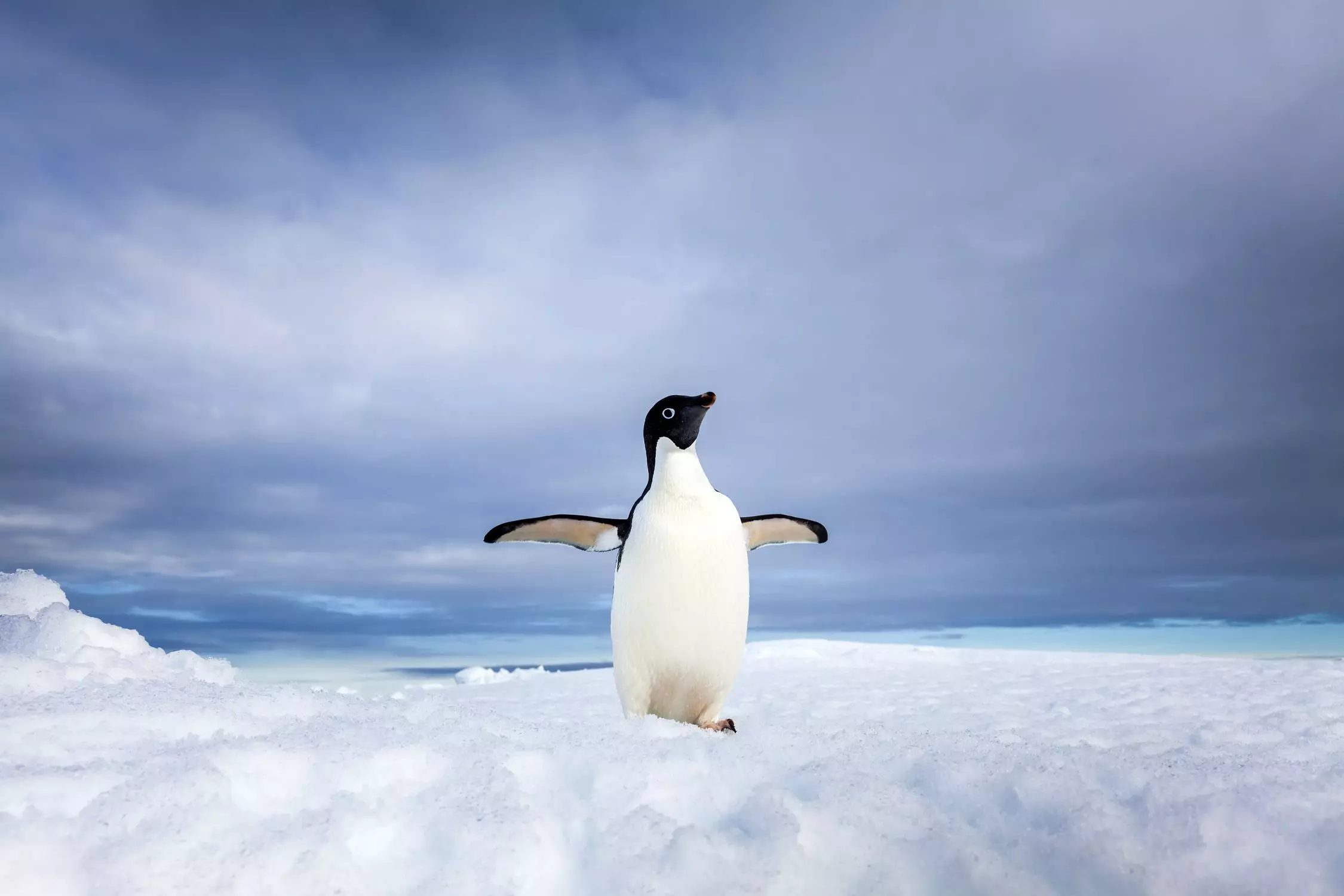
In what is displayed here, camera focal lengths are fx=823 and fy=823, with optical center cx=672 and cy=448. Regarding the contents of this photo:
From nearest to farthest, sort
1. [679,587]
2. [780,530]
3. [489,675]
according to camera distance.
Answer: [679,587] < [780,530] < [489,675]

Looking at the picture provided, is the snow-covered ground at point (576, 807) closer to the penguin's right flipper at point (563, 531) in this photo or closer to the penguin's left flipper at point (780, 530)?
the penguin's right flipper at point (563, 531)

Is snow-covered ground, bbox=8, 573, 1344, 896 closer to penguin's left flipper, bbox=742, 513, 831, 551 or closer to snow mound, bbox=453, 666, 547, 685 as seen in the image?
penguin's left flipper, bbox=742, 513, 831, 551

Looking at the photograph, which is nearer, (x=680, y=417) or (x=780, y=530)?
(x=680, y=417)

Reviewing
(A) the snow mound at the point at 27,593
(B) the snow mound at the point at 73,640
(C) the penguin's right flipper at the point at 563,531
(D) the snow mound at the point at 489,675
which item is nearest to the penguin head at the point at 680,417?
(C) the penguin's right flipper at the point at 563,531

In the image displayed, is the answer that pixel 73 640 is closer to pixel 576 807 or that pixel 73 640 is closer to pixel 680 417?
pixel 680 417

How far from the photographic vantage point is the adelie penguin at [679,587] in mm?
4328

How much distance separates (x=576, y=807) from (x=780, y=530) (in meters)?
3.35

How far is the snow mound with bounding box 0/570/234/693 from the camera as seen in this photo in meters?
3.61

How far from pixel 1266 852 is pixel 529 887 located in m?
1.76

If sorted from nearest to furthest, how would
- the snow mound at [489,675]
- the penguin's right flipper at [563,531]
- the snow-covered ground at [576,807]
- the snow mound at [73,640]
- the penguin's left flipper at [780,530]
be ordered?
the snow-covered ground at [576,807]
the snow mound at [73,640]
the penguin's right flipper at [563,531]
the penguin's left flipper at [780,530]
the snow mound at [489,675]

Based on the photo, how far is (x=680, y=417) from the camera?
→ 14.3ft

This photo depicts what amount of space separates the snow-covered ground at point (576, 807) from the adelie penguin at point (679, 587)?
1.39 m

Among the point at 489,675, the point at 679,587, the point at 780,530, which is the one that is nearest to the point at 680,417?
the point at 679,587

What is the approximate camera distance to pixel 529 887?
1836 millimetres
